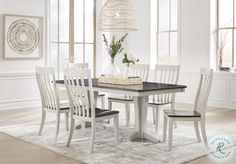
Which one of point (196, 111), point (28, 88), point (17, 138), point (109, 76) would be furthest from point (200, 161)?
point (28, 88)

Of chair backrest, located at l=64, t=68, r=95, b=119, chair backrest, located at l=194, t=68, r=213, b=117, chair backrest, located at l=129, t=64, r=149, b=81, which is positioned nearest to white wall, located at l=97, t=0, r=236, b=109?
chair backrest, located at l=129, t=64, r=149, b=81

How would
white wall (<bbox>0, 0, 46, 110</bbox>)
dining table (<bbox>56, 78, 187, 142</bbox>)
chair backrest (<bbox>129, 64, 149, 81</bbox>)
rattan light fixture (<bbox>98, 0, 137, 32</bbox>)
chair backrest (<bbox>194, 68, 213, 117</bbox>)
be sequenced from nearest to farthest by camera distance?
chair backrest (<bbox>194, 68, 213, 117</bbox>), dining table (<bbox>56, 78, 187, 142</bbox>), rattan light fixture (<bbox>98, 0, 137, 32</bbox>), chair backrest (<bbox>129, 64, 149, 81</bbox>), white wall (<bbox>0, 0, 46, 110</bbox>)

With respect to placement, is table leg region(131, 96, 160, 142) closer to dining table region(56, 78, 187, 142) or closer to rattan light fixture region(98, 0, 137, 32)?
dining table region(56, 78, 187, 142)

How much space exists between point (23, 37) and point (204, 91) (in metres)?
4.38

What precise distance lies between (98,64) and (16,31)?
2.35m

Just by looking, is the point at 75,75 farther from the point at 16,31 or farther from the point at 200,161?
the point at 16,31

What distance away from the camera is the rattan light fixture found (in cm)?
522

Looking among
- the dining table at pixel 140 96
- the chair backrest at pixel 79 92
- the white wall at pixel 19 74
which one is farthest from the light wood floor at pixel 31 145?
the dining table at pixel 140 96

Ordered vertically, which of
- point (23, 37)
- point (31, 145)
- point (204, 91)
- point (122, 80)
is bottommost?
point (31, 145)

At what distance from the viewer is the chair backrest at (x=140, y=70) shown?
19.8 ft

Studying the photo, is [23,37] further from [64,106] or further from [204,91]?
[204,91]

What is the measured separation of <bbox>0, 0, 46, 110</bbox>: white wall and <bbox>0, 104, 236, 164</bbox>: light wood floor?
1.08 ft

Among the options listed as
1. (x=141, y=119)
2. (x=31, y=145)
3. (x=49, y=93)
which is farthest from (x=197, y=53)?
(x=31, y=145)

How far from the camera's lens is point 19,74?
7406 millimetres
